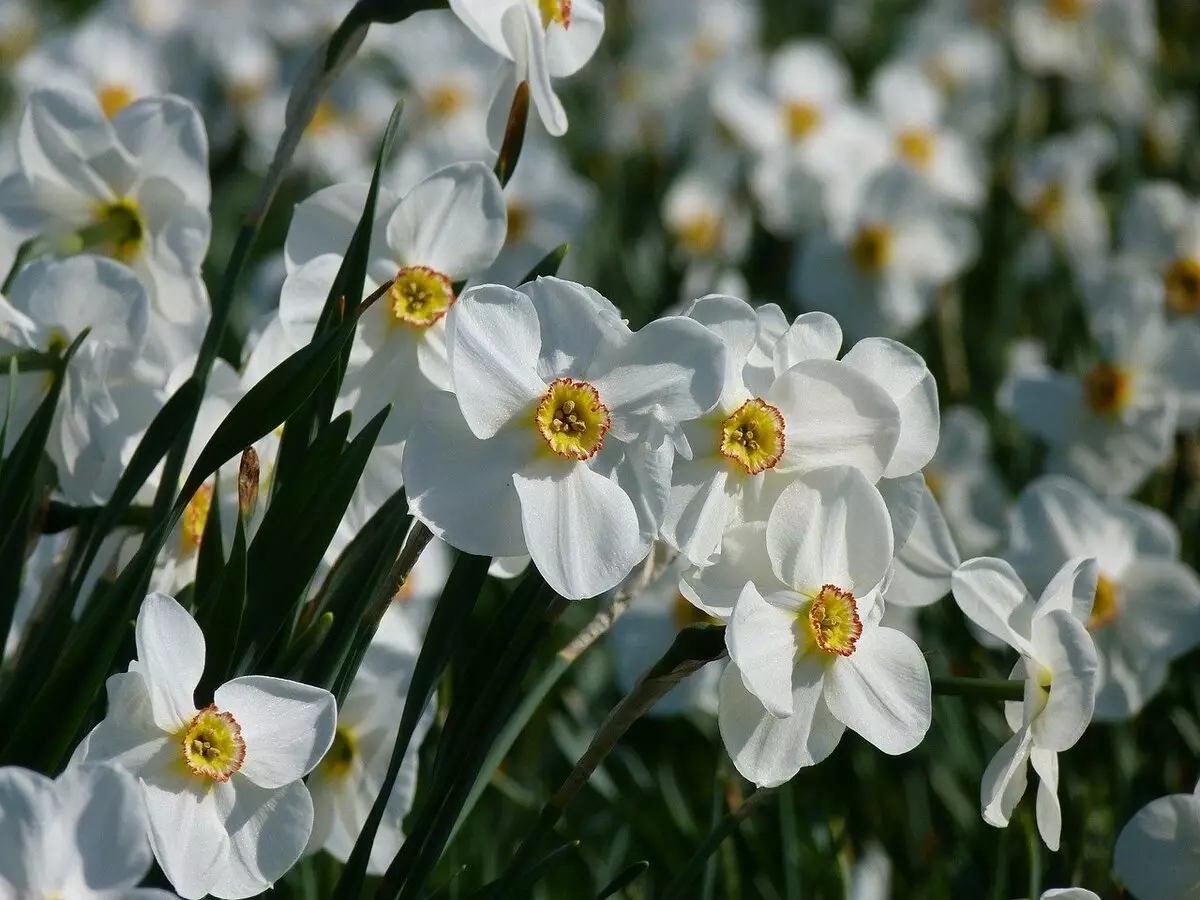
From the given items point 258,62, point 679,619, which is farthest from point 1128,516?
point 258,62

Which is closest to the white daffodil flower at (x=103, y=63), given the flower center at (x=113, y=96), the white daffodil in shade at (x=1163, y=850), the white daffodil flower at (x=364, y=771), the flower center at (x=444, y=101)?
A: the flower center at (x=113, y=96)

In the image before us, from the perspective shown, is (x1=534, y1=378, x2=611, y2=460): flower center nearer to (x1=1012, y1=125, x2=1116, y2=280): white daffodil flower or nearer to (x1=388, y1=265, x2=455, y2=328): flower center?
(x1=388, y1=265, x2=455, y2=328): flower center

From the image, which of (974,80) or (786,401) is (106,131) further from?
(974,80)

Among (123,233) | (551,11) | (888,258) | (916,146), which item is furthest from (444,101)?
(551,11)

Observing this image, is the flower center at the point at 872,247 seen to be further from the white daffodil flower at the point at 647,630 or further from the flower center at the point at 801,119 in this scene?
the white daffodil flower at the point at 647,630

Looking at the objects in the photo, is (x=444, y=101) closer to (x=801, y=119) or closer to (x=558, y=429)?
(x=801, y=119)

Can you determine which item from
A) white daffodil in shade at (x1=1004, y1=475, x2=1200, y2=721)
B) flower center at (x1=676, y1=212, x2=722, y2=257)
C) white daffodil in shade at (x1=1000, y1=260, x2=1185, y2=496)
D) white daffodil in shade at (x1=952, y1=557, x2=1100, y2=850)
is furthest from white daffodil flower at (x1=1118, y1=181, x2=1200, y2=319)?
white daffodil in shade at (x1=952, y1=557, x2=1100, y2=850)
